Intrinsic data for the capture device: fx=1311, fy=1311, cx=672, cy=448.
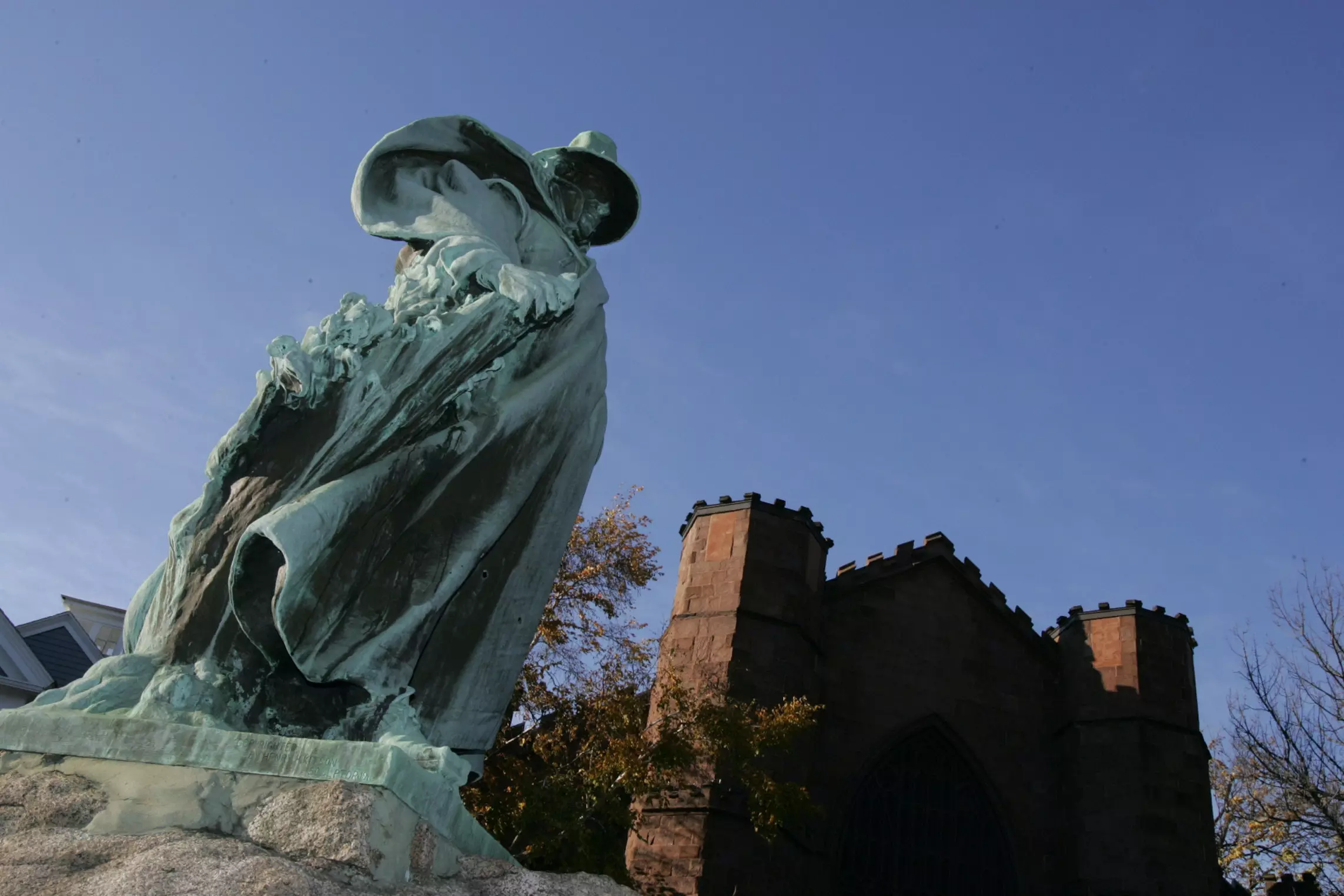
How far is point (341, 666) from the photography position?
3.46 meters

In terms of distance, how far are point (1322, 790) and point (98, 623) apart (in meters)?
23.9

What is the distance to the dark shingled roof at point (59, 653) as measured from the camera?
1920 centimetres

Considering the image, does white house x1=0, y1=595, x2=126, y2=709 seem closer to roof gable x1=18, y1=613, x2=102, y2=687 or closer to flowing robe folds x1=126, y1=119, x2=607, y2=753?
roof gable x1=18, y1=613, x2=102, y2=687

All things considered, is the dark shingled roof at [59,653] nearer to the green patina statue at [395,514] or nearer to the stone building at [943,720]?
the stone building at [943,720]

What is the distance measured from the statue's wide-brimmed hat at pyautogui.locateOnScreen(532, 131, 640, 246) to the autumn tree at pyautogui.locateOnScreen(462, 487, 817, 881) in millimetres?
7780

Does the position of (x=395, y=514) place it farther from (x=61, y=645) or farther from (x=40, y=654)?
(x=61, y=645)

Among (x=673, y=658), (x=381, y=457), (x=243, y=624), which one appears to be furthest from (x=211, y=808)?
(x=673, y=658)

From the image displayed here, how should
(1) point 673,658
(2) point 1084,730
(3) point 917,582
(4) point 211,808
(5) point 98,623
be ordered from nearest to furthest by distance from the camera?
(4) point 211,808 → (1) point 673,658 → (2) point 1084,730 → (3) point 917,582 → (5) point 98,623

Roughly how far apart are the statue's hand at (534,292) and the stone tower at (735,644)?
41.0 ft

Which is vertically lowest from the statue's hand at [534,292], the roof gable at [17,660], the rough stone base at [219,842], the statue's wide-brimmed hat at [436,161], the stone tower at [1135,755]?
the rough stone base at [219,842]

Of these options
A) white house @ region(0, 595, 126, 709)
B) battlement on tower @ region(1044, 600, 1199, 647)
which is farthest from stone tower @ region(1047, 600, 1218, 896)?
white house @ region(0, 595, 126, 709)

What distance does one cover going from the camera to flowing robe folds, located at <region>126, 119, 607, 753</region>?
340cm

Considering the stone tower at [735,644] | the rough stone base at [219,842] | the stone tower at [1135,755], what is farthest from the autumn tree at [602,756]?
the rough stone base at [219,842]

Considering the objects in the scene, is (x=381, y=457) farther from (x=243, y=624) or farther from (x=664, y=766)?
(x=664, y=766)
